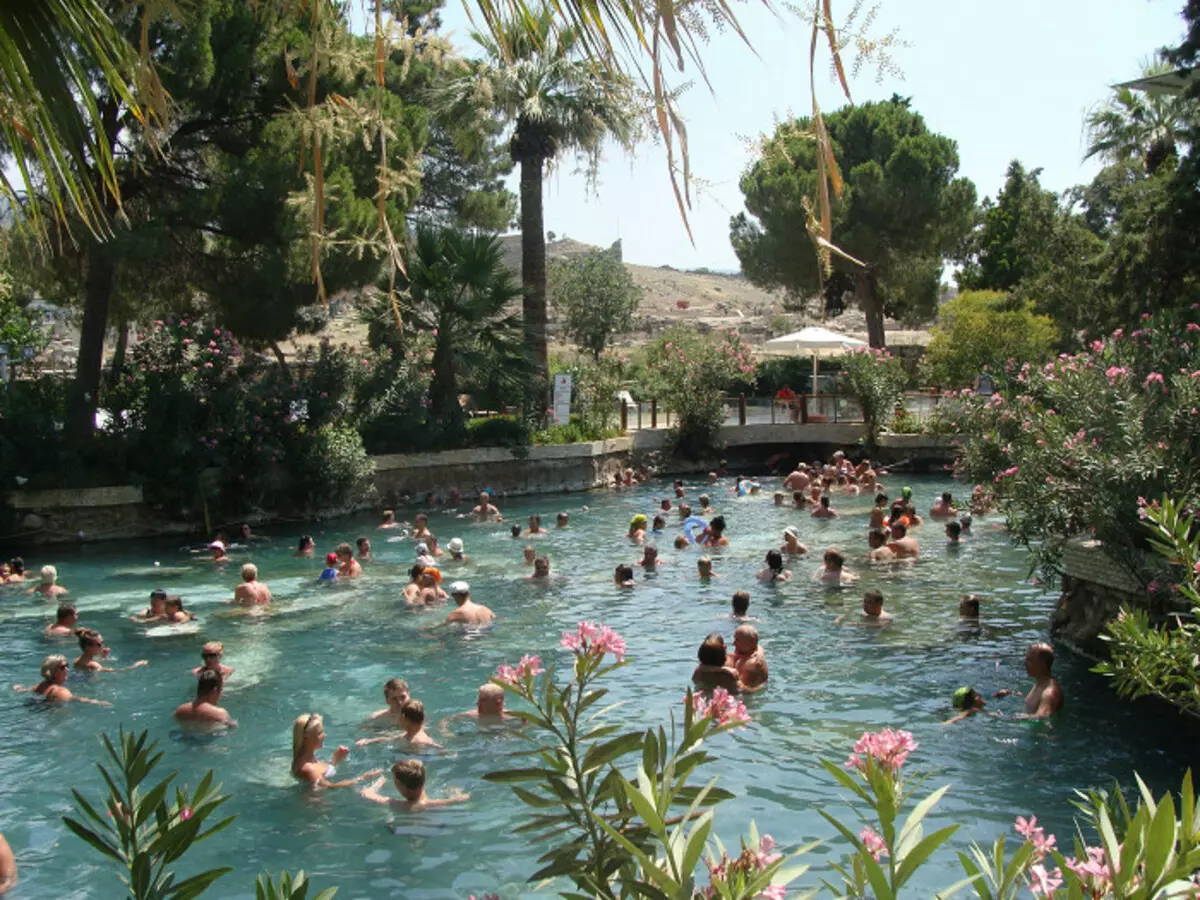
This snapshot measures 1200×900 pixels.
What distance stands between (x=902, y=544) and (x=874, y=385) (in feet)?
41.6

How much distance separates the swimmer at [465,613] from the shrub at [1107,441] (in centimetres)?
636

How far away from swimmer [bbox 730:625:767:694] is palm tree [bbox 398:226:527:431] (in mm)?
14985

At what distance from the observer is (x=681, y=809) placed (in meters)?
4.56

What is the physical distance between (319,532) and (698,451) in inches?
481

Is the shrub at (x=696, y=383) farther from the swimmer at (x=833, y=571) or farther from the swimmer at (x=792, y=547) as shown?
the swimmer at (x=833, y=571)

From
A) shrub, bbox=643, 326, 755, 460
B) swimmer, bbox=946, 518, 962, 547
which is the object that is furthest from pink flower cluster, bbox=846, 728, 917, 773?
shrub, bbox=643, 326, 755, 460

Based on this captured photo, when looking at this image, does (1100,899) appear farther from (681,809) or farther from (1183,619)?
(1183,619)

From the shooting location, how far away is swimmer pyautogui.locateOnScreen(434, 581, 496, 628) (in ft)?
46.4

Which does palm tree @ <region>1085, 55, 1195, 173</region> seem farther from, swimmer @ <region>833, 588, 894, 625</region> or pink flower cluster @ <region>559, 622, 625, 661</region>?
pink flower cluster @ <region>559, 622, 625, 661</region>

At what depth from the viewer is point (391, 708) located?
10.4 meters

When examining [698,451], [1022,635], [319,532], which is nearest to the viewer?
[1022,635]

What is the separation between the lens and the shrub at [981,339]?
3225 centimetres

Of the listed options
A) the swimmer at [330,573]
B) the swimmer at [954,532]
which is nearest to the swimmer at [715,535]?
the swimmer at [954,532]

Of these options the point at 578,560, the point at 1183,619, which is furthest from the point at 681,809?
the point at 578,560
